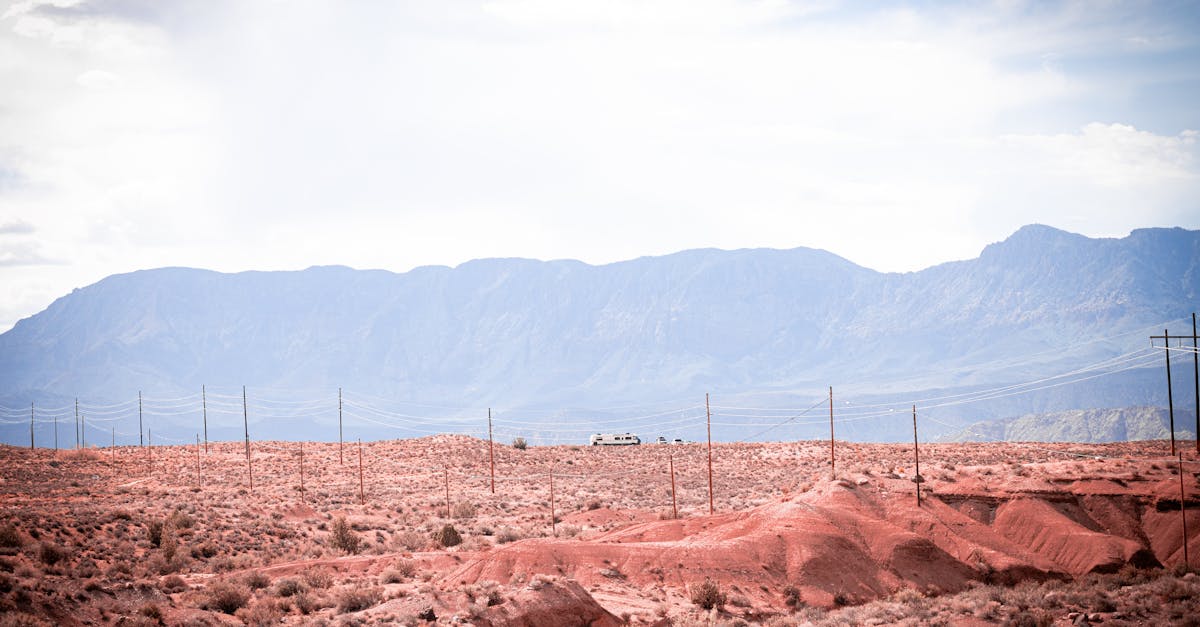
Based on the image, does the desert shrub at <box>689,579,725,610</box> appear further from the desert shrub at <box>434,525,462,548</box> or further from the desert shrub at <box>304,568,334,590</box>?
the desert shrub at <box>434,525,462,548</box>

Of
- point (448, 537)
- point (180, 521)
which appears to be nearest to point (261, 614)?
point (448, 537)

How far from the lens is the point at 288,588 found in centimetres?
3366

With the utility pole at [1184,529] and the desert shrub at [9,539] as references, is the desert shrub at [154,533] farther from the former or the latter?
the utility pole at [1184,529]

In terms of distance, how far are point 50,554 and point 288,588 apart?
370 inches

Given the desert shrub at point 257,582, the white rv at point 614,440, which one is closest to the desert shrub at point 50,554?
the desert shrub at point 257,582

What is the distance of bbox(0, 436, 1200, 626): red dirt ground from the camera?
3147 cm

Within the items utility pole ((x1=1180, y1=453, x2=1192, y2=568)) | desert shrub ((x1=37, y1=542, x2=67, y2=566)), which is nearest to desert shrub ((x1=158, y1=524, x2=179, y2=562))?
desert shrub ((x1=37, y1=542, x2=67, y2=566))

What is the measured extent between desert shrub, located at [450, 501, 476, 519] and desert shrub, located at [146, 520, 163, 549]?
1694 cm

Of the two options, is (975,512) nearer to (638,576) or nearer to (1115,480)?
(1115,480)

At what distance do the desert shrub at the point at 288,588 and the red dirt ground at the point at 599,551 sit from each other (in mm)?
47

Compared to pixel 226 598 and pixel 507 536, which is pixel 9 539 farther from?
pixel 507 536

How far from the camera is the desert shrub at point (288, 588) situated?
110 ft

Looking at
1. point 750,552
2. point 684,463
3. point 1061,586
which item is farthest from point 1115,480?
point 684,463

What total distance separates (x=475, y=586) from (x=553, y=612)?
3.70 metres
